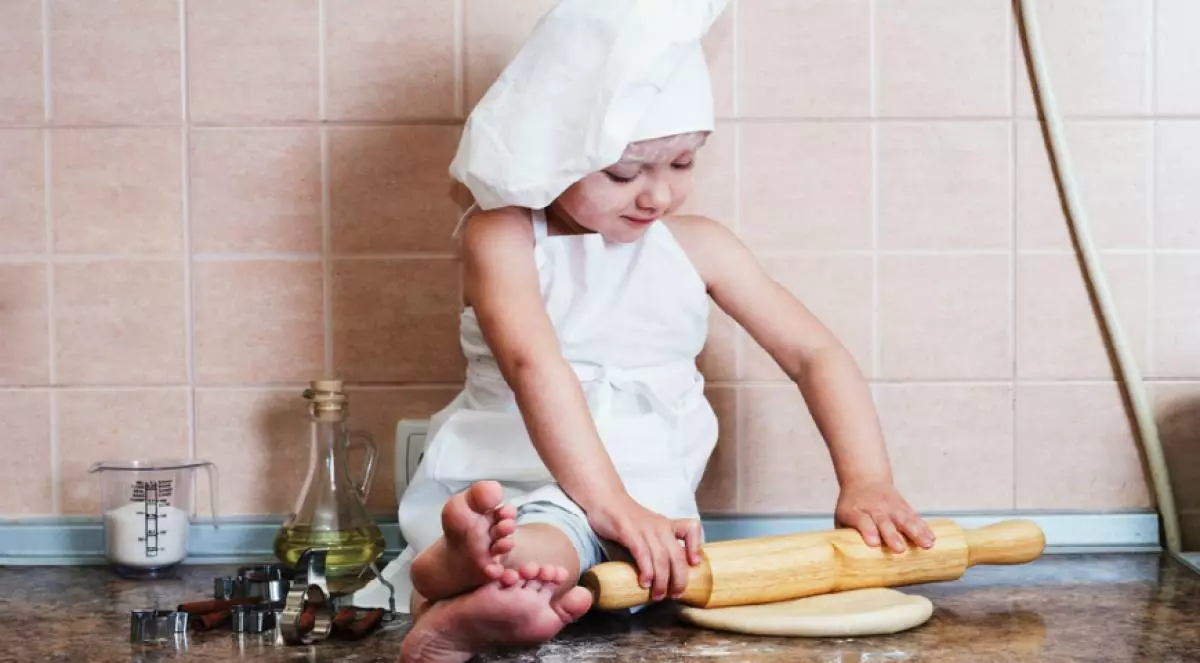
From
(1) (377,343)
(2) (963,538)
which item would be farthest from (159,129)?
(2) (963,538)

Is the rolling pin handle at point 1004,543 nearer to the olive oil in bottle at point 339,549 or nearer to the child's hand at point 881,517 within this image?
the child's hand at point 881,517

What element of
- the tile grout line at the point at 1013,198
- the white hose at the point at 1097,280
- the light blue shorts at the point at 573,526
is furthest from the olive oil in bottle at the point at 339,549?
the white hose at the point at 1097,280

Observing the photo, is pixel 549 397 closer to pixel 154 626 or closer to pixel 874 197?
pixel 154 626

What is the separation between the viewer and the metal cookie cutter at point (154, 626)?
106 centimetres

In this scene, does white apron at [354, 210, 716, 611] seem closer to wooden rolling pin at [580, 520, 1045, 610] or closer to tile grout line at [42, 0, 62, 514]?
wooden rolling pin at [580, 520, 1045, 610]

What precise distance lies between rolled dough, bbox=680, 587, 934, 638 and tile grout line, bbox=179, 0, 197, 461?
64 cm

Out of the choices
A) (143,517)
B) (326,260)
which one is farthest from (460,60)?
(143,517)

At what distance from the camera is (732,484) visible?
1.42 m

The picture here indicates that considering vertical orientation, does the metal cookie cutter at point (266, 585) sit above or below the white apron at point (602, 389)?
below

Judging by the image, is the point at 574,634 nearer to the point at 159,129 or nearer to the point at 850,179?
the point at 850,179

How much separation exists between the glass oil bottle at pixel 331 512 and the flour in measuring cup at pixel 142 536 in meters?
0.11

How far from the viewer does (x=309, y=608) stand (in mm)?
1062

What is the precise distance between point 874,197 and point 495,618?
0.72m

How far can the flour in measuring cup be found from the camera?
1.30 metres
